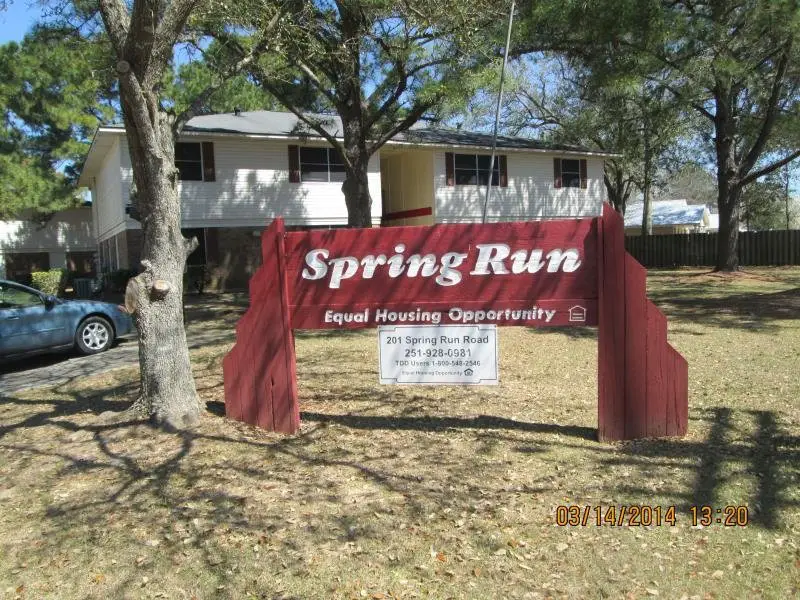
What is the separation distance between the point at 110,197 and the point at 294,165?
21.9 feet

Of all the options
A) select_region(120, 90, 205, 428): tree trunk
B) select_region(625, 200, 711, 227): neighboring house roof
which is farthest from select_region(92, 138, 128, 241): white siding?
select_region(625, 200, 711, 227): neighboring house roof

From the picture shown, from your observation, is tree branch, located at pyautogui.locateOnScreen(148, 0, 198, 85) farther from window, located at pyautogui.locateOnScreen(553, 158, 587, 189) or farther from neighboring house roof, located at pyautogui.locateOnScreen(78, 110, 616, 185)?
window, located at pyautogui.locateOnScreen(553, 158, 587, 189)

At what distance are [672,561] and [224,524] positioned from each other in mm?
2462

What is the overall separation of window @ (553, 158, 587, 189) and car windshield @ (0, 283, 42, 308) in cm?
2056

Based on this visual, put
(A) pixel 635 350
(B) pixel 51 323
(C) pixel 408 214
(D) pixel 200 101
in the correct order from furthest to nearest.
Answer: (C) pixel 408 214
(B) pixel 51 323
(D) pixel 200 101
(A) pixel 635 350

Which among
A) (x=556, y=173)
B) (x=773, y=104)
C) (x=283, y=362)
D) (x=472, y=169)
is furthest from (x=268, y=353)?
(x=556, y=173)

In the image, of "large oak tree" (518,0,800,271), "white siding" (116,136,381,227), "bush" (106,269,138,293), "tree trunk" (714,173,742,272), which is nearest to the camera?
"large oak tree" (518,0,800,271)

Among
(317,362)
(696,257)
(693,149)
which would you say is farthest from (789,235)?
(317,362)

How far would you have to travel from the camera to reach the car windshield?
9273 mm

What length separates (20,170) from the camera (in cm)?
2509

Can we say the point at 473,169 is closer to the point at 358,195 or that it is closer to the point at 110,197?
the point at 358,195

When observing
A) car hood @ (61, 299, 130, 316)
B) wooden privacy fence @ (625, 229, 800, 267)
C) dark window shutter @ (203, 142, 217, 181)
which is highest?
dark window shutter @ (203, 142, 217, 181)

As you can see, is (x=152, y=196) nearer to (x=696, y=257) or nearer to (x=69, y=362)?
(x=69, y=362)

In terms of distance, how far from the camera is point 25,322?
9.19m
